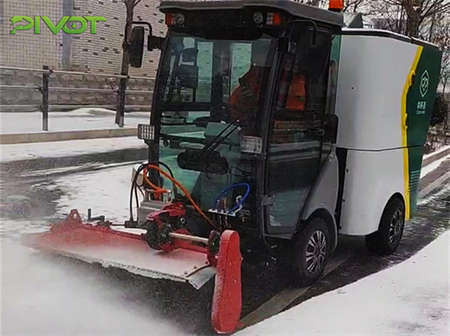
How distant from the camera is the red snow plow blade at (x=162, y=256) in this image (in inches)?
148

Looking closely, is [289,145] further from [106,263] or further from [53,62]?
[53,62]

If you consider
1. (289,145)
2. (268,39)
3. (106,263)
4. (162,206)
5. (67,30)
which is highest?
(67,30)

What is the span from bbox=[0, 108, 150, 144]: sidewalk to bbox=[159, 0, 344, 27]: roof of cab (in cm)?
734

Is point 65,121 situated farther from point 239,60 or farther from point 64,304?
point 64,304

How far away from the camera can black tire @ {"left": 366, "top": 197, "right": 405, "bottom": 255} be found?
5797mm

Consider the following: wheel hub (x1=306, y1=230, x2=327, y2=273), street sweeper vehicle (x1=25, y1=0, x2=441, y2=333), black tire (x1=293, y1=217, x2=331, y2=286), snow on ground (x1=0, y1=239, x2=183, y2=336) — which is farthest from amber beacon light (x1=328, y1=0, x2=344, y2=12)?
snow on ground (x1=0, y1=239, x2=183, y2=336)

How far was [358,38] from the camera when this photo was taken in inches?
200

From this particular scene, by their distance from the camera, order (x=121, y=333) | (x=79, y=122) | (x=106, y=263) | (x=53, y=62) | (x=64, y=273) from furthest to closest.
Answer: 1. (x=53, y=62)
2. (x=79, y=122)
3. (x=64, y=273)
4. (x=106, y=263)
5. (x=121, y=333)

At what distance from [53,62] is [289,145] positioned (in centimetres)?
1455

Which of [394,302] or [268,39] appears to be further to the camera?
[394,302]

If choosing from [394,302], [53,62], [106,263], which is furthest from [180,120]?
[53,62]

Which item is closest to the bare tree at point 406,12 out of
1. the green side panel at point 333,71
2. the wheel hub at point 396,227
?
the wheel hub at point 396,227

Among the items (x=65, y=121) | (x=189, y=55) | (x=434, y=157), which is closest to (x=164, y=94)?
(x=189, y=55)

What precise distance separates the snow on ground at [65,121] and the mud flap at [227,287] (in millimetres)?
8508
